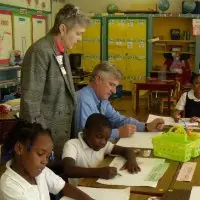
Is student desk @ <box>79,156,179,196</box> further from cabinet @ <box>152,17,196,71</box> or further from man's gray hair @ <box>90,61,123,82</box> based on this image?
cabinet @ <box>152,17,196,71</box>

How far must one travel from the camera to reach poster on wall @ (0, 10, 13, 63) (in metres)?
6.36

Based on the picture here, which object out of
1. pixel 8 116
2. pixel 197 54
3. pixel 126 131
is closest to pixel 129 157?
pixel 126 131

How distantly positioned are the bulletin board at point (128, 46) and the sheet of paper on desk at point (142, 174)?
23.8 feet

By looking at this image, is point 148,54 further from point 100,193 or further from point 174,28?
point 100,193

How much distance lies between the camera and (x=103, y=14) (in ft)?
31.0

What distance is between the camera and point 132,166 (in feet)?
6.60

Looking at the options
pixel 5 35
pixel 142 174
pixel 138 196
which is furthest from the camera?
pixel 5 35

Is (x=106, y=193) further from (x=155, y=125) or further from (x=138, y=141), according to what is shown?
(x=155, y=125)

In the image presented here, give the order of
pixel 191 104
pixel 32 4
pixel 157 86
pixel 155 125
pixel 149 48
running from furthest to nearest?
pixel 149 48 < pixel 32 4 < pixel 157 86 < pixel 191 104 < pixel 155 125

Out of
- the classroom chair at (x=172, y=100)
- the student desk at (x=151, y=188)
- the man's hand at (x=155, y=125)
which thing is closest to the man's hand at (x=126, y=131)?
the man's hand at (x=155, y=125)

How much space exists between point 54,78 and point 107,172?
716 mm

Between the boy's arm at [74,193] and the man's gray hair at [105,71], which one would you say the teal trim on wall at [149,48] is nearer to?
the man's gray hair at [105,71]

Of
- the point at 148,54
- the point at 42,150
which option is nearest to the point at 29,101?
the point at 42,150

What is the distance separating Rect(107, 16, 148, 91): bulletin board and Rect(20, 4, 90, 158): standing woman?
23.0 feet
